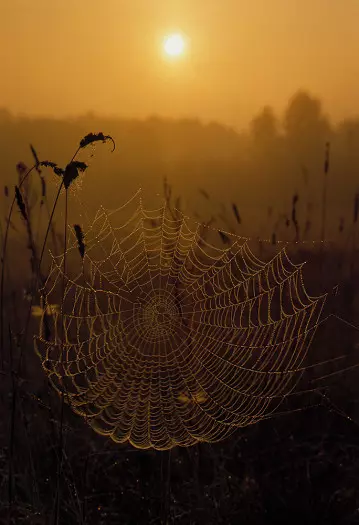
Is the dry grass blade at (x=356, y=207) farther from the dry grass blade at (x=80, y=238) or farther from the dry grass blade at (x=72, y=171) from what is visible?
the dry grass blade at (x=72, y=171)

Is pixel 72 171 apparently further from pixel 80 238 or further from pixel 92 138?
pixel 80 238

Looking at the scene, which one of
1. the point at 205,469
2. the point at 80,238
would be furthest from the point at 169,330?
the point at 80,238

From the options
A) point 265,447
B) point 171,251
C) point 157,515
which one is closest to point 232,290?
point 171,251

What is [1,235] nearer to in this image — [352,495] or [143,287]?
[143,287]

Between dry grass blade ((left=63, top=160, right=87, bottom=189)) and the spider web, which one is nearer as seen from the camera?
dry grass blade ((left=63, top=160, right=87, bottom=189))

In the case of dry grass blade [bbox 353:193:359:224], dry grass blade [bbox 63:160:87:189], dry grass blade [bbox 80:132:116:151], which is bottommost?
dry grass blade [bbox 353:193:359:224]

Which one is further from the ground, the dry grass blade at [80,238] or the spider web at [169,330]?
the dry grass blade at [80,238]

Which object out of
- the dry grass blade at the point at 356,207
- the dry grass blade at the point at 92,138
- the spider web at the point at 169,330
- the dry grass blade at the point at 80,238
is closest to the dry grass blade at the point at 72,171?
the dry grass blade at the point at 92,138

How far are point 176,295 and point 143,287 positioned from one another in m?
0.83

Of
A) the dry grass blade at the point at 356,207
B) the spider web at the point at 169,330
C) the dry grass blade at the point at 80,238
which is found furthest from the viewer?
the dry grass blade at the point at 356,207

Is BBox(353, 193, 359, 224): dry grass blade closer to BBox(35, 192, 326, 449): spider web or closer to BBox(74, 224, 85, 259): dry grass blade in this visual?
BBox(35, 192, 326, 449): spider web

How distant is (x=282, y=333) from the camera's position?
3771 millimetres

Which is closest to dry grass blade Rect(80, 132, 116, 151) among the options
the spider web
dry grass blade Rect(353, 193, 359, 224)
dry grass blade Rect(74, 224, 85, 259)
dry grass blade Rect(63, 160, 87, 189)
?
dry grass blade Rect(63, 160, 87, 189)

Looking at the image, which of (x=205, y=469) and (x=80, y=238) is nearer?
(x=80, y=238)
